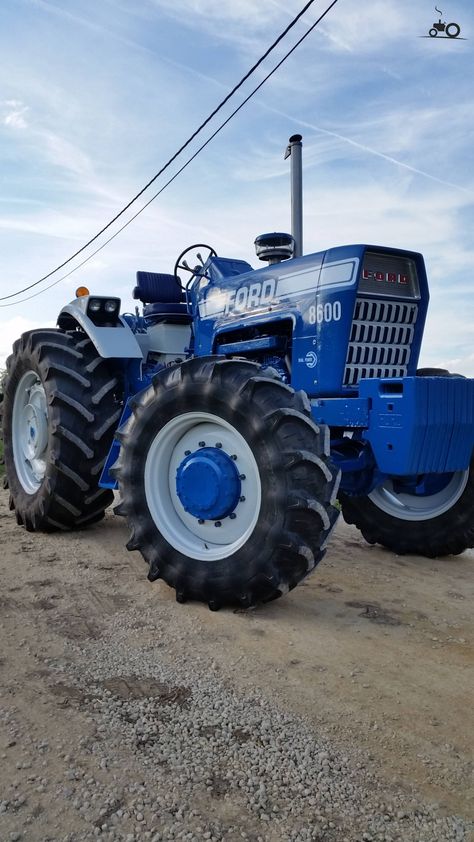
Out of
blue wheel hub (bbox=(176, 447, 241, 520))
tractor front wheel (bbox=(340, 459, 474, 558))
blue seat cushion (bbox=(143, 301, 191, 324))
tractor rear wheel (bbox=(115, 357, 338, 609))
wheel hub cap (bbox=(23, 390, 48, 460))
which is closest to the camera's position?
tractor rear wheel (bbox=(115, 357, 338, 609))

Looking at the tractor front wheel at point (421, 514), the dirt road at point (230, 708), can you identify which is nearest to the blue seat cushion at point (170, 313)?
the tractor front wheel at point (421, 514)

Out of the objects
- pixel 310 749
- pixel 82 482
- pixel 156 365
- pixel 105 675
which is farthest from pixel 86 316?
pixel 310 749

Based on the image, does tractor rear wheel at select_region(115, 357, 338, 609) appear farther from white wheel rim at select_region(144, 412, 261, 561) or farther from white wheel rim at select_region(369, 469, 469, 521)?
white wheel rim at select_region(369, 469, 469, 521)

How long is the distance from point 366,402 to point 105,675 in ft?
6.70

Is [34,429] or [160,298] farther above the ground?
[160,298]

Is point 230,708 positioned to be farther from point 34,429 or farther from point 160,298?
point 160,298

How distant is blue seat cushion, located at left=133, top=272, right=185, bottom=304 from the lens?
623 centimetres

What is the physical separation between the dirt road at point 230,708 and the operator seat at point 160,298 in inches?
103

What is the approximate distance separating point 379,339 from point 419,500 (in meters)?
1.45

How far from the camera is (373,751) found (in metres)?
2.27

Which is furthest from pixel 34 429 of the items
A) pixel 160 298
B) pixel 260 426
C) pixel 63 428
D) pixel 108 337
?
pixel 260 426

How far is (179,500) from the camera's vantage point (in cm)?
389

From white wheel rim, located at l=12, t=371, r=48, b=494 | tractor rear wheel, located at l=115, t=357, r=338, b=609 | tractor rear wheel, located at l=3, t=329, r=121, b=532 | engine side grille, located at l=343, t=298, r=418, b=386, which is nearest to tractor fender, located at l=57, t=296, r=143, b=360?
tractor rear wheel, located at l=3, t=329, r=121, b=532

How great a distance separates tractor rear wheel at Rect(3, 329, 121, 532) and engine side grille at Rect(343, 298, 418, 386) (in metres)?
1.98
